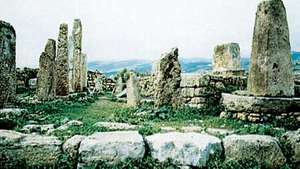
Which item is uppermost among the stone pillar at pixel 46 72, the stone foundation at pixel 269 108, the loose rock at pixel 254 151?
the stone pillar at pixel 46 72

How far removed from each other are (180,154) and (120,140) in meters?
0.90

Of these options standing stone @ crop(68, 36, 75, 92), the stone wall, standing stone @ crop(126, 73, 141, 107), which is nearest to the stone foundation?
the stone wall

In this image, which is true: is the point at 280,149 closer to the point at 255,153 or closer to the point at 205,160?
the point at 255,153

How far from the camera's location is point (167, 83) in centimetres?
1166

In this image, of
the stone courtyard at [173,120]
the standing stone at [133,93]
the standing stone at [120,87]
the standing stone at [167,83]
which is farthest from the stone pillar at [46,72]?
the standing stone at [120,87]

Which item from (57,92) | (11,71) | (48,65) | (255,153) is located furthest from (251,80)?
(57,92)

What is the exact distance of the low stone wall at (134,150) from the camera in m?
5.62

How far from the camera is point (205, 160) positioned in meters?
5.64

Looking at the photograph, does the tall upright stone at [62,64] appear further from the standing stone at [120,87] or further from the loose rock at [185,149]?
the loose rock at [185,149]

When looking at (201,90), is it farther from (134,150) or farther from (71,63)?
(71,63)

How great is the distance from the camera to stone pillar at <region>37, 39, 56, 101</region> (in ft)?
47.7

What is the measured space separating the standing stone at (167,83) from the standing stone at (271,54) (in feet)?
9.19

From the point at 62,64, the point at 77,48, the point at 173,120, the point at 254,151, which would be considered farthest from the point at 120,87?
the point at 254,151

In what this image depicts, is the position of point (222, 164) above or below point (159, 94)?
below
